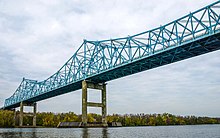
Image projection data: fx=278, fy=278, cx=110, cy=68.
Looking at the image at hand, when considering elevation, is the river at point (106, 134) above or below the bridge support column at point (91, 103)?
below

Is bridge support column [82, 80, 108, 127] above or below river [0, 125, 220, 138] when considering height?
above

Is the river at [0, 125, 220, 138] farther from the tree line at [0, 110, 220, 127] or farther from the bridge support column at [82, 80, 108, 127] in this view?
the tree line at [0, 110, 220, 127]

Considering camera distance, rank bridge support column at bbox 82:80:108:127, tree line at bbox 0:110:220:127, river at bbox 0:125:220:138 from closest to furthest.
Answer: river at bbox 0:125:220:138 → bridge support column at bbox 82:80:108:127 → tree line at bbox 0:110:220:127

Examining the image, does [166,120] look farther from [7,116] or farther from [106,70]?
[106,70]

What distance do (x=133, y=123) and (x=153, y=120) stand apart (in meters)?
17.0

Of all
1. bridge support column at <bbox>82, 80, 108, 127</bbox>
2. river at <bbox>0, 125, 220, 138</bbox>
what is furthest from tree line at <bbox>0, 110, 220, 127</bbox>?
A: river at <bbox>0, 125, 220, 138</bbox>

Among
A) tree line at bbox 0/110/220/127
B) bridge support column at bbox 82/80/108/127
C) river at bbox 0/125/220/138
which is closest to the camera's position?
river at bbox 0/125/220/138

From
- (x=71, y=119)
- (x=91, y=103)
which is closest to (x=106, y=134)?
(x=91, y=103)

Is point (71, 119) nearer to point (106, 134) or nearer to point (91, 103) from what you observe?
point (91, 103)

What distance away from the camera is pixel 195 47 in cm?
4081

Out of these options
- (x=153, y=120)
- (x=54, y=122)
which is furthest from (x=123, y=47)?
(x=153, y=120)

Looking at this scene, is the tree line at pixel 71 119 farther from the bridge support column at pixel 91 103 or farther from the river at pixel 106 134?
the river at pixel 106 134

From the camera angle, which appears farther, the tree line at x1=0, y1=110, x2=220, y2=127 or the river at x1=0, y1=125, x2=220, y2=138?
the tree line at x1=0, y1=110, x2=220, y2=127

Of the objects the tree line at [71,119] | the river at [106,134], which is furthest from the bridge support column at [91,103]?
the tree line at [71,119]
